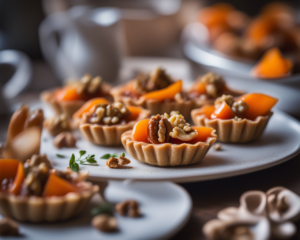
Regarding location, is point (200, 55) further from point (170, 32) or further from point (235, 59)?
point (170, 32)

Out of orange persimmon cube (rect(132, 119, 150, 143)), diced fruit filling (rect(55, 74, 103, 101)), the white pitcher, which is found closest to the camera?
orange persimmon cube (rect(132, 119, 150, 143))

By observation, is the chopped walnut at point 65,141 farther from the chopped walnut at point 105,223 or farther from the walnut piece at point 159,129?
the chopped walnut at point 105,223

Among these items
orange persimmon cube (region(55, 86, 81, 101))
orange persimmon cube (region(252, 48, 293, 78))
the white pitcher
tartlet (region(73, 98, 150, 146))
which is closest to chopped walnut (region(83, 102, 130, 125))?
tartlet (region(73, 98, 150, 146))

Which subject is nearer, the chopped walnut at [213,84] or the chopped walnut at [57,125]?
the chopped walnut at [57,125]

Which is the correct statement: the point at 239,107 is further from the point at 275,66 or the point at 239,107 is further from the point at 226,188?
the point at 275,66

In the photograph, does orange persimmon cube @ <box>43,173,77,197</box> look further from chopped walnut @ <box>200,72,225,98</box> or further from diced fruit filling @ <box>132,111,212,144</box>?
chopped walnut @ <box>200,72,225,98</box>

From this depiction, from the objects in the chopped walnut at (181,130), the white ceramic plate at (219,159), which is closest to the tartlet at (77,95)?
the white ceramic plate at (219,159)
